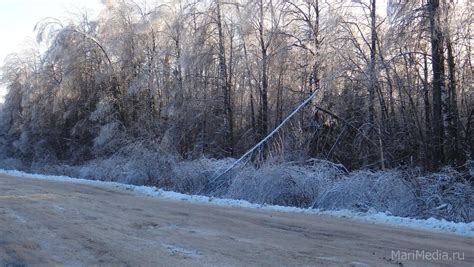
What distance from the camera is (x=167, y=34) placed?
3625 cm

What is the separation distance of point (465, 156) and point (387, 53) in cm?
498

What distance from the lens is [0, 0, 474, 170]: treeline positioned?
19.1 metres

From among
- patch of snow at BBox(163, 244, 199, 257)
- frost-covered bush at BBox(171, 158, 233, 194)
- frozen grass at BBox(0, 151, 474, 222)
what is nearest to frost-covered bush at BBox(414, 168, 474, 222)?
frozen grass at BBox(0, 151, 474, 222)

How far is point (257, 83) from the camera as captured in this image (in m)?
31.7

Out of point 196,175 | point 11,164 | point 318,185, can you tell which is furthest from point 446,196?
point 11,164

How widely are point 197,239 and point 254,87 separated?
2599 centimetres

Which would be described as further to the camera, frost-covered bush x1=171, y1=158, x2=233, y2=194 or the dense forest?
frost-covered bush x1=171, y1=158, x2=233, y2=194

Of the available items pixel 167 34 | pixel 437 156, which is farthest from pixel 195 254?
pixel 167 34

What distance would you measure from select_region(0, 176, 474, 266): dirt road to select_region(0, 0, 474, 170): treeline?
8.67 metres

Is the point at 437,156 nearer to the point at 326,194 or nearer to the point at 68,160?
the point at 326,194

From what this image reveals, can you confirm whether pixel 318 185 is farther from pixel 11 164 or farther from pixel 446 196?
pixel 11 164

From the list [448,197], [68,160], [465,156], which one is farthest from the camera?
[68,160]

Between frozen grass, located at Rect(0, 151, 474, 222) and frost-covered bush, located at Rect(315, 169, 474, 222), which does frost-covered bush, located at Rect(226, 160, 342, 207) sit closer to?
frozen grass, located at Rect(0, 151, 474, 222)

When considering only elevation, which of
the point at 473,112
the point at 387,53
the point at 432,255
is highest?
the point at 387,53
